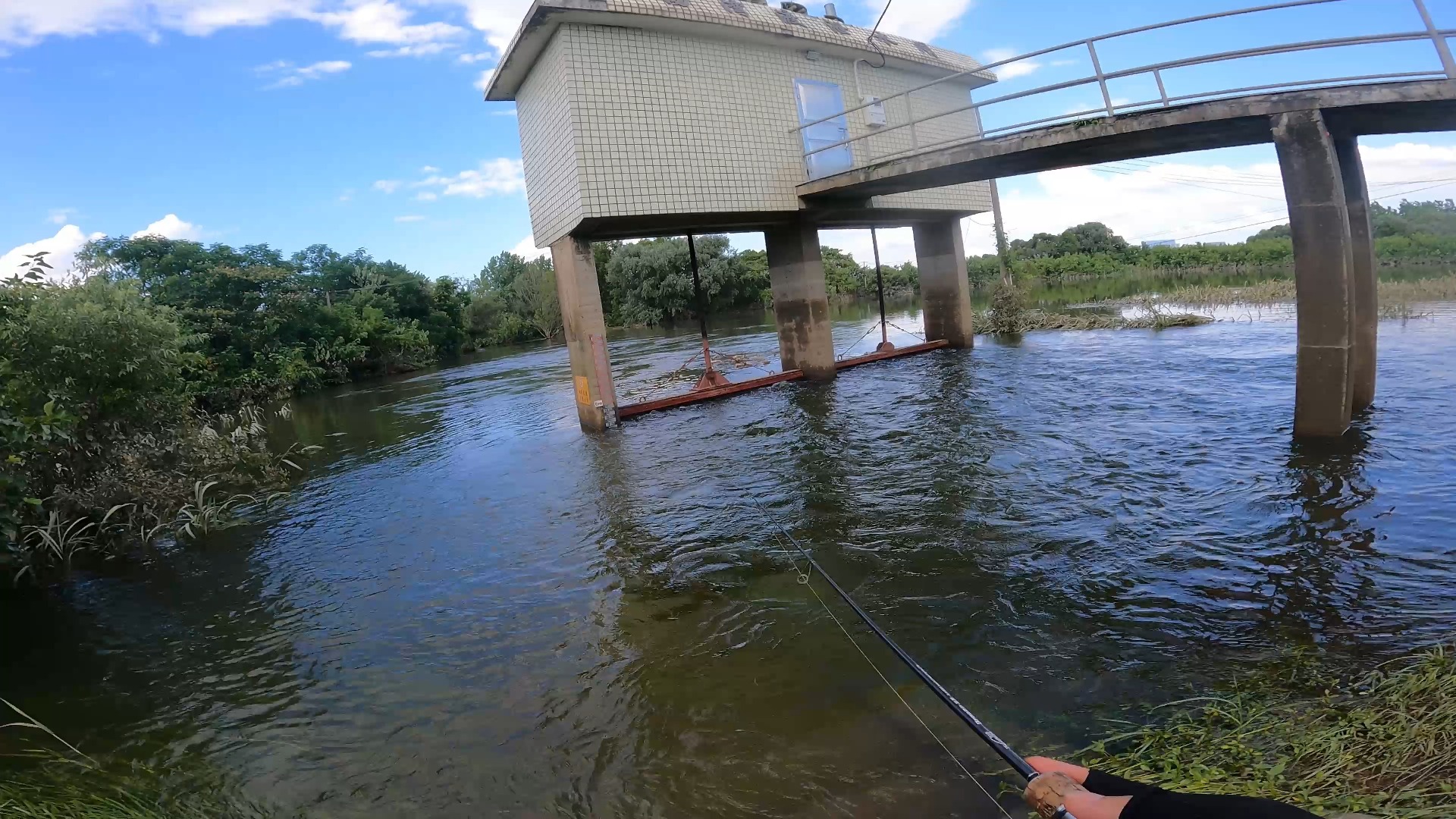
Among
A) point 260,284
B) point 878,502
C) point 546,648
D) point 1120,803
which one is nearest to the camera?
point 1120,803

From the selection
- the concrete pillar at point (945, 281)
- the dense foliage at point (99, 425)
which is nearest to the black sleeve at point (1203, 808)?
the dense foliage at point (99, 425)

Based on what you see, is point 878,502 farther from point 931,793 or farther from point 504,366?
point 504,366

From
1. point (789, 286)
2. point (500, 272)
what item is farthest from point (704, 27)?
point (500, 272)

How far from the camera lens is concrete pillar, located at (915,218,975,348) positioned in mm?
17781

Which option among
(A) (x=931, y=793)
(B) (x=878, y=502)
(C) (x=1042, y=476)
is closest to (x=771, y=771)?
(A) (x=931, y=793)

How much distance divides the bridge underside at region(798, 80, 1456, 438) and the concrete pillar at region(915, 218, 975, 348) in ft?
27.5

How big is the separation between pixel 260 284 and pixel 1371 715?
33169 millimetres

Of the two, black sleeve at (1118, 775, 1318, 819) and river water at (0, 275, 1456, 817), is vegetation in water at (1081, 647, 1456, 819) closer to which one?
river water at (0, 275, 1456, 817)

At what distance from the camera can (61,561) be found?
8430mm

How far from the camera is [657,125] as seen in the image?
12000 millimetres

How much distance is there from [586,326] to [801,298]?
5.10 meters

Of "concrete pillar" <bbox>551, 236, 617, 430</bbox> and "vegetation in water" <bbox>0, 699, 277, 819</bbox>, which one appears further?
"concrete pillar" <bbox>551, 236, 617, 430</bbox>

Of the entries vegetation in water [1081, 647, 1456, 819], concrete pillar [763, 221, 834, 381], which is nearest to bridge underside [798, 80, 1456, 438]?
vegetation in water [1081, 647, 1456, 819]

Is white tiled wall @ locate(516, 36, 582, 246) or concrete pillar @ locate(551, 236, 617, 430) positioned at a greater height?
white tiled wall @ locate(516, 36, 582, 246)
